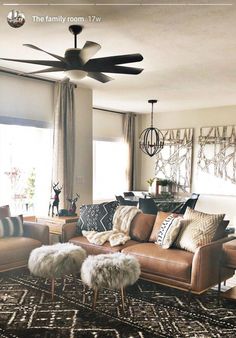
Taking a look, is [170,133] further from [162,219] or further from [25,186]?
[162,219]

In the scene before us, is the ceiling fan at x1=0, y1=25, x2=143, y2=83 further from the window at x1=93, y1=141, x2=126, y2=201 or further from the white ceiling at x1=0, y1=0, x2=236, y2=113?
the window at x1=93, y1=141, x2=126, y2=201

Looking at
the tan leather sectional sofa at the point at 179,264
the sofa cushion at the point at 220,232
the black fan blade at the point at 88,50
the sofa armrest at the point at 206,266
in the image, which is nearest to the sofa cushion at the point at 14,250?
the tan leather sectional sofa at the point at 179,264

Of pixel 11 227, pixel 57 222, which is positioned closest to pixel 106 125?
pixel 57 222

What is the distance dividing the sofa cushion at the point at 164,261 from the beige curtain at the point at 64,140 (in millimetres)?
2287

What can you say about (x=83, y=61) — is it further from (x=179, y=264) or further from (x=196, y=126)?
(x=196, y=126)

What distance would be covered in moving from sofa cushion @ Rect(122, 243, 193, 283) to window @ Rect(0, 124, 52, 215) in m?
2.50

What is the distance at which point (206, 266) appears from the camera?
3516 mm

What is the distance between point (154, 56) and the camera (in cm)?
451

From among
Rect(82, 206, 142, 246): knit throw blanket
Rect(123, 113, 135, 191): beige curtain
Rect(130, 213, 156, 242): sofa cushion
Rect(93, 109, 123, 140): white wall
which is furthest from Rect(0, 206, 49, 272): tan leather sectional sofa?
Rect(123, 113, 135, 191): beige curtain

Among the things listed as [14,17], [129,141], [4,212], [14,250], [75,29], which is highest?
[75,29]

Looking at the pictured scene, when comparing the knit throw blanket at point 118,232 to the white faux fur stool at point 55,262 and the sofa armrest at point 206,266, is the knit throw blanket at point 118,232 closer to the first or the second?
the white faux fur stool at point 55,262

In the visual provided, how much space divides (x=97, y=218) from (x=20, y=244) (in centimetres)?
106

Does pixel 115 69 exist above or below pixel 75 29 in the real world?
below

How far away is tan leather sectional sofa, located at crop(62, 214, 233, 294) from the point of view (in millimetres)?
3467
